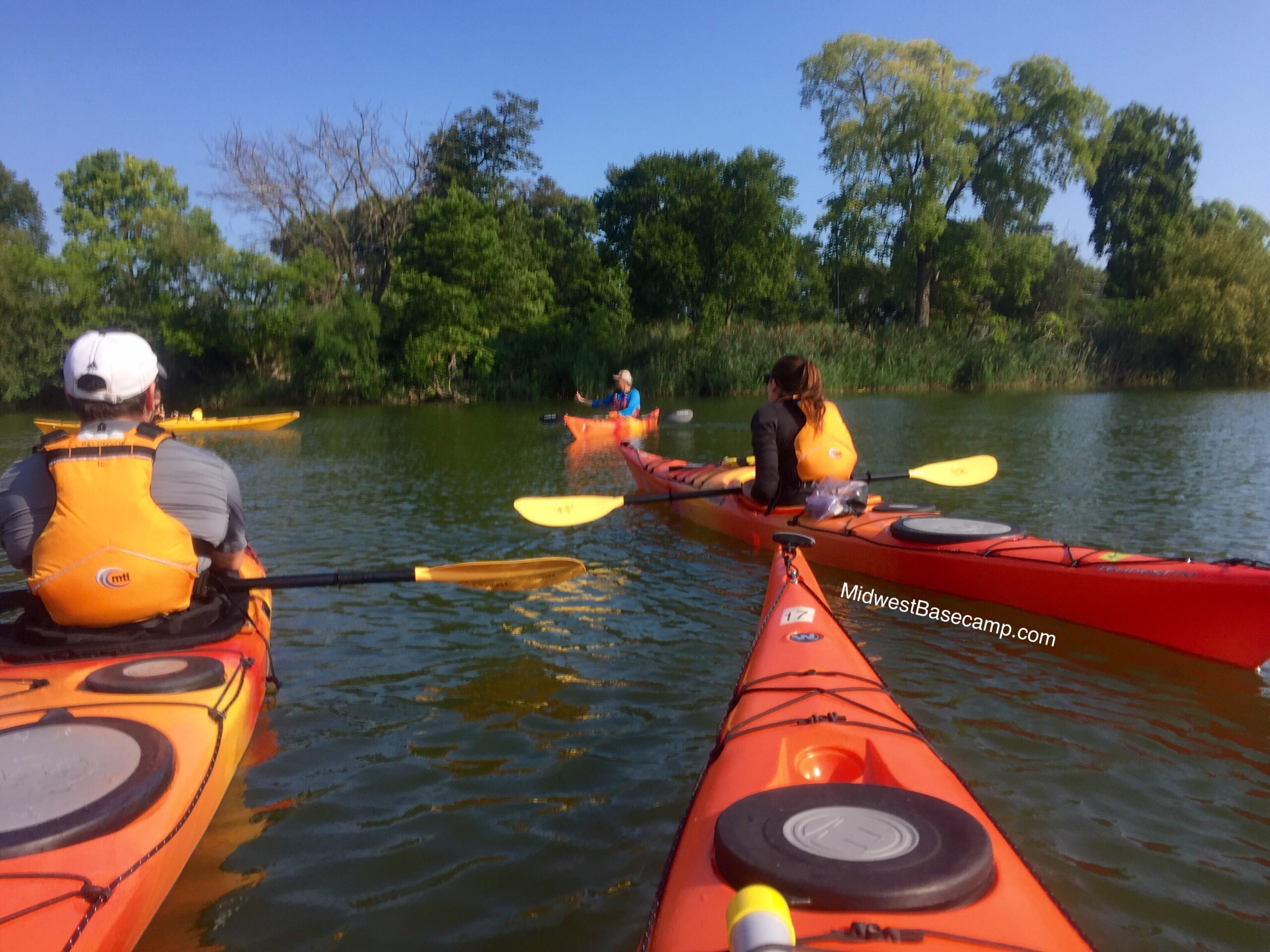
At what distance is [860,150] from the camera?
3141 cm

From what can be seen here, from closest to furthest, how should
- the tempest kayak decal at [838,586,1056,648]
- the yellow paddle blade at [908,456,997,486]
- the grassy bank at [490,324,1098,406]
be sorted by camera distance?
the tempest kayak decal at [838,586,1056,648]
the yellow paddle blade at [908,456,997,486]
the grassy bank at [490,324,1098,406]

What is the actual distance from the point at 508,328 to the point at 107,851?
2948cm

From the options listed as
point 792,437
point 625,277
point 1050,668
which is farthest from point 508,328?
point 1050,668

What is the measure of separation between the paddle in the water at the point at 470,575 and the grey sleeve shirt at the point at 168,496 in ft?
1.99

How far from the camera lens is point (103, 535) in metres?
2.87

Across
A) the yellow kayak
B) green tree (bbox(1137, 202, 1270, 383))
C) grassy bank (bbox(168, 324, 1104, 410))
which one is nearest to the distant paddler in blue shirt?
the yellow kayak

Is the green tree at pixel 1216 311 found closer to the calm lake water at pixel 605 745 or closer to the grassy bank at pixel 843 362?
the grassy bank at pixel 843 362

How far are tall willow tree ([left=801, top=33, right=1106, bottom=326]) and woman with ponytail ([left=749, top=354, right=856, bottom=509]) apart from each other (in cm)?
2822

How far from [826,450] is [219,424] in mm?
14689

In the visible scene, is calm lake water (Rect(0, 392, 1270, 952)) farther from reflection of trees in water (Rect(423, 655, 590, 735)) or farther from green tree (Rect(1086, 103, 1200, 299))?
green tree (Rect(1086, 103, 1200, 299))

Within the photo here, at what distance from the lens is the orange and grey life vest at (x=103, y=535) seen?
112 inches

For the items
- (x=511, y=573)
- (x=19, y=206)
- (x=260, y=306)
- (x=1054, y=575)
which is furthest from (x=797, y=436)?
(x=19, y=206)

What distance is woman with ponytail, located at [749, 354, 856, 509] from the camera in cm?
591

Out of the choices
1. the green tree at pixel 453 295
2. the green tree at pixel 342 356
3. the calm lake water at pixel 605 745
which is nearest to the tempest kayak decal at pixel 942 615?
the calm lake water at pixel 605 745
